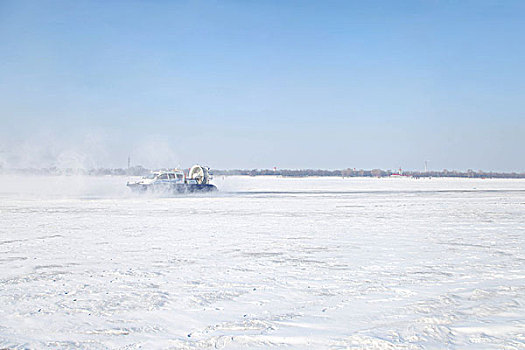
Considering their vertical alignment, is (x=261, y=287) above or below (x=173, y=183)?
below

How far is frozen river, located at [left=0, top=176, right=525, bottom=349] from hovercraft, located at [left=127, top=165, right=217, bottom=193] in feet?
52.7

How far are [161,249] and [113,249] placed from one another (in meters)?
1.04

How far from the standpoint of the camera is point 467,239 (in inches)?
463

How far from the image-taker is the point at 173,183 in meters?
31.1

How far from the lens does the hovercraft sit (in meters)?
29.9

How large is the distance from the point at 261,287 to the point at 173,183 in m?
25.0

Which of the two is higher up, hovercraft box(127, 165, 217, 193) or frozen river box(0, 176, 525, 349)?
hovercraft box(127, 165, 217, 193)

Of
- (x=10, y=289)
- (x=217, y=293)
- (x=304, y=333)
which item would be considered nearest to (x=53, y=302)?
(x=10, y=289)

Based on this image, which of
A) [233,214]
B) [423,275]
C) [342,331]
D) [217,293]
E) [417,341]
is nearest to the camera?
[417,341]

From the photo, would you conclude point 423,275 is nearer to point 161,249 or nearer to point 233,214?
point 161,249

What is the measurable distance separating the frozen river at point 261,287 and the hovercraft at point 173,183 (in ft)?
52.7

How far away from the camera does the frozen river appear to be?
15.9 feet

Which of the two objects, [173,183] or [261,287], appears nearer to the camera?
[261,287]

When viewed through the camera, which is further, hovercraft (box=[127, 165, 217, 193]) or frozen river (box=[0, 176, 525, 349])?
hovercraft (box=[127, 165, 217, 193])
